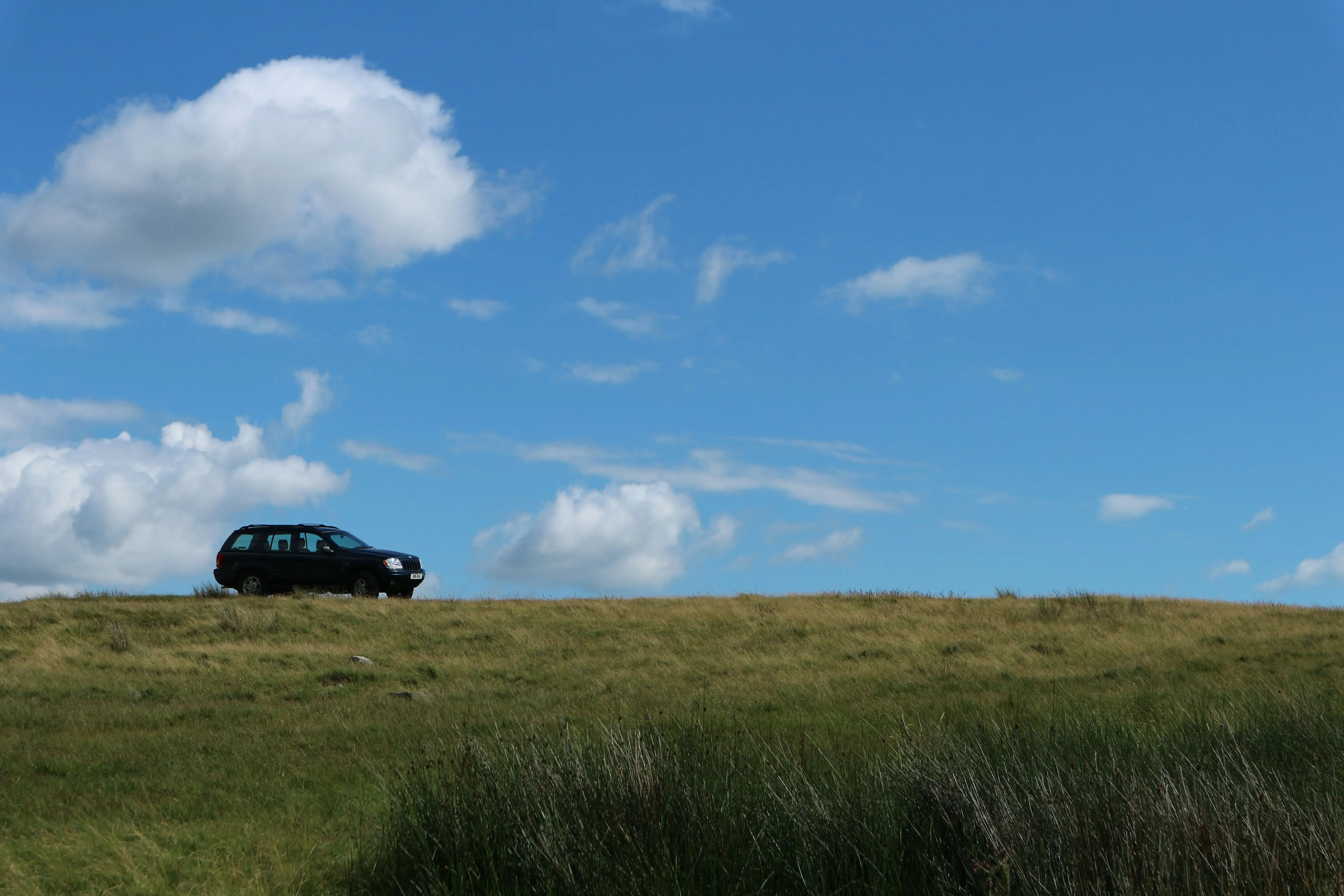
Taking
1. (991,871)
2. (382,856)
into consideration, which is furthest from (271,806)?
(991,871)

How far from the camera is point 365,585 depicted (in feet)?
98.3

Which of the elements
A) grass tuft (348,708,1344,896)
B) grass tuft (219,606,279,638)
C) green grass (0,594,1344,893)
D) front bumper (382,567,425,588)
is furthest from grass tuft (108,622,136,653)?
grass tuft (348,708,1344,896)

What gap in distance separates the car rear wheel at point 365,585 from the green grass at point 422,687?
162 cm

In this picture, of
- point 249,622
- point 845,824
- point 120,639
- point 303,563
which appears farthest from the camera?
point 303,563

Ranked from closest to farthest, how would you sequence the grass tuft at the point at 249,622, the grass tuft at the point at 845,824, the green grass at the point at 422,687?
the grass tuft at the point at 845,824
the green grass at the point at 422,687
the grass tuft at the point at 249,622

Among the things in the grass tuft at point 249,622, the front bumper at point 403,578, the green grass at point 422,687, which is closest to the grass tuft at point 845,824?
the green grass at point 422,687

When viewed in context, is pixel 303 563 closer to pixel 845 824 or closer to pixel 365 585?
pixel 365 585

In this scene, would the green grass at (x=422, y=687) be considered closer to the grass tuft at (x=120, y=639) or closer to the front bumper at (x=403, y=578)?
the grass tuft at (x=120, y=639)

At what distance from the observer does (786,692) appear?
60.0 ft

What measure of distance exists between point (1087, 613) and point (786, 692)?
511 inches

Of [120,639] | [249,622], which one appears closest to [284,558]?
[249,622]

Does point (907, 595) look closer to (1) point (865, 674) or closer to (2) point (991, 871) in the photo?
(1) point (865, 674)

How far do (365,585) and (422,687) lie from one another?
35.3 ft

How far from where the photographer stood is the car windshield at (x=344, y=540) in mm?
29734
